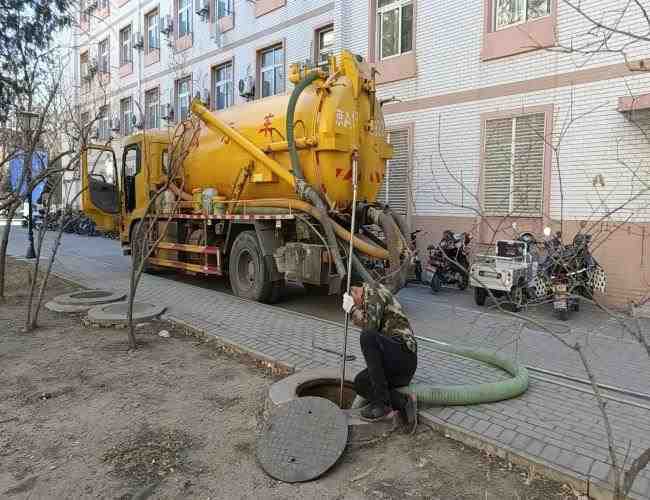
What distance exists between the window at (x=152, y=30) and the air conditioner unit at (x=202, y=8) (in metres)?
3.61

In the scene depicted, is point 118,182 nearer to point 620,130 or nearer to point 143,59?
point 620,130

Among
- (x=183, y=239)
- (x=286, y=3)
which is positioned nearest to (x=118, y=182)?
(x=183, y=239)

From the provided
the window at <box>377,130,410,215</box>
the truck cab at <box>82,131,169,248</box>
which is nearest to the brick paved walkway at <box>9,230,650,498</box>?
the truck cab at <box>82,131,169,248</box>

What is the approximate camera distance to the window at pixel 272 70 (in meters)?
15.6

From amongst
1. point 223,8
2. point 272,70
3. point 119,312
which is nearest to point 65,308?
point 119,312

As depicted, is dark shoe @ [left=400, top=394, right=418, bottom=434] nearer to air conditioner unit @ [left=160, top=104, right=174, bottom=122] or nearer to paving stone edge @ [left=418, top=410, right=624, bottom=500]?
paving stone edge @ [left=418, top=410, right=624, bottom=500]

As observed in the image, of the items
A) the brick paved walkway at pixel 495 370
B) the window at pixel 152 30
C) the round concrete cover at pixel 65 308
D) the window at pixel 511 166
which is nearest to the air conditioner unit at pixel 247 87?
the window at pixel 152 30

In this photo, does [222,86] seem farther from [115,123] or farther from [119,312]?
[119,312]

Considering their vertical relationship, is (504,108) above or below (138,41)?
below

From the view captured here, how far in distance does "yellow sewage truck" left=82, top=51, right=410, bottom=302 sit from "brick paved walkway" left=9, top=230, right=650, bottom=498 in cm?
77

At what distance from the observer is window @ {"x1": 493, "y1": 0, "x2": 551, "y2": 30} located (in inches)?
385

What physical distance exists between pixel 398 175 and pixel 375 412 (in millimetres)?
9261

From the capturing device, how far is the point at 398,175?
1241 centimetres

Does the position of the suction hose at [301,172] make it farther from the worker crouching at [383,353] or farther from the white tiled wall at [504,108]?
the worker crouching at [383,353]
